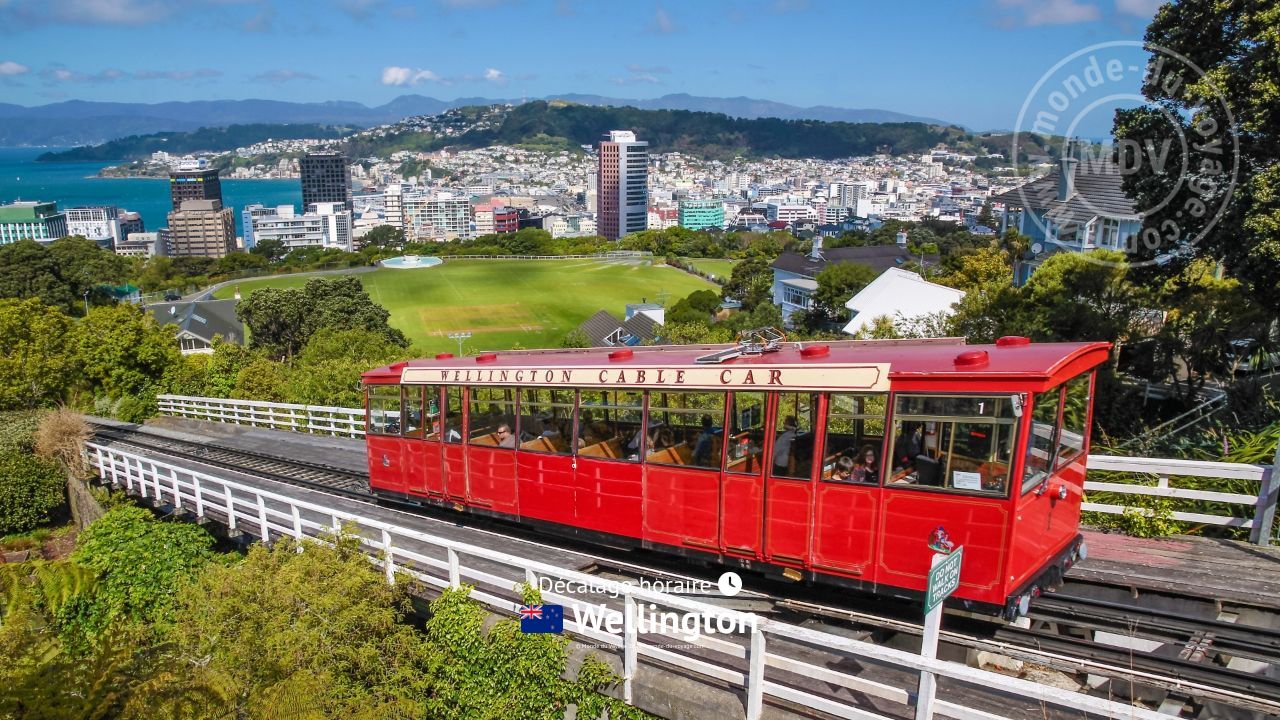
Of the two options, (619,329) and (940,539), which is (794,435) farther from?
(619,329)

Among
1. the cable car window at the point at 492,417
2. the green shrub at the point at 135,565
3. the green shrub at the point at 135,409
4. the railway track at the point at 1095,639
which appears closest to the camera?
the railway track at the point at 1095,639

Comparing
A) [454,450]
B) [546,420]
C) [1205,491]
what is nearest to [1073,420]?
[1205,491]

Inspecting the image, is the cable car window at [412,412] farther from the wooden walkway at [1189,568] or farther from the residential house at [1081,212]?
the residential house at [1081,212]

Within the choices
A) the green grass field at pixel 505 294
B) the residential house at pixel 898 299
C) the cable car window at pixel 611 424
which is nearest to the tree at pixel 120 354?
the cable car window at pixel 611 424

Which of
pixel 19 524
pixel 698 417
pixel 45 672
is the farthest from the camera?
pixel 19 524

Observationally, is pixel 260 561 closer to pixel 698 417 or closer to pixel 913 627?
pixel 698 417

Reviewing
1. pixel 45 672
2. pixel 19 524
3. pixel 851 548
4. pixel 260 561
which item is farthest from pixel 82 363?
pixel 851 548
